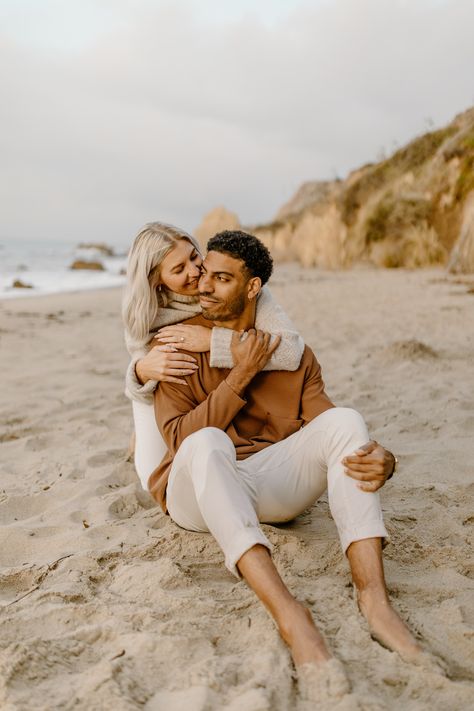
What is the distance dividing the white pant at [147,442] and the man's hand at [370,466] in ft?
3.38

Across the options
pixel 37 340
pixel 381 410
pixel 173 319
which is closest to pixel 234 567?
pixel 173 319

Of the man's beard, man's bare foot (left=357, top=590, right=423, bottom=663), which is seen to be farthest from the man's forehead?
man's bare foot (left=357, top=590, right=423, bottom=663)

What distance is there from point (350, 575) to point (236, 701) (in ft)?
2.77

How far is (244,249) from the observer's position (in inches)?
112

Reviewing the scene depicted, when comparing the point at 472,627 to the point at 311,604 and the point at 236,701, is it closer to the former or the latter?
the point at 311,604

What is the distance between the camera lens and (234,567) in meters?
2.10

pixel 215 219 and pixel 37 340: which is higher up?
pixel 215 219

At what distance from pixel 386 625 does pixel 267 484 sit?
2.46 feet

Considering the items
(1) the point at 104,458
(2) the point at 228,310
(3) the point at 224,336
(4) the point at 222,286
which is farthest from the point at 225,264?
(1) the point at 104,458

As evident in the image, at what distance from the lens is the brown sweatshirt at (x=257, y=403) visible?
2.74 metres

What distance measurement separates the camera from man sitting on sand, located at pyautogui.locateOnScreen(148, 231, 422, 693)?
2027mm

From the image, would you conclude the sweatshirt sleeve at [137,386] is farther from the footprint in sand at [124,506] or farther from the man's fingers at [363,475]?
the man's fingers at [363,475]

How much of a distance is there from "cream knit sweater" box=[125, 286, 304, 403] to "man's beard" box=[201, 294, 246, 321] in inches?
3.2

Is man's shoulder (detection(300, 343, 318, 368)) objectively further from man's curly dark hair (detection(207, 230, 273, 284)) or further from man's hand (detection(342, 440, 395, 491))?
man's hand (detection(342, 440, 395, 491))
